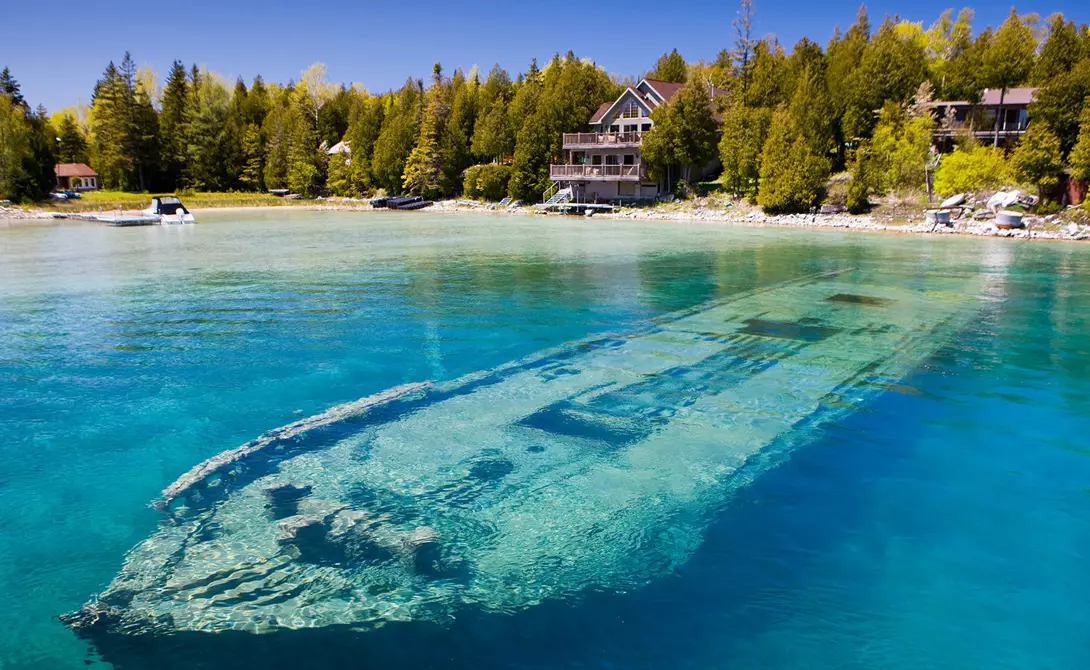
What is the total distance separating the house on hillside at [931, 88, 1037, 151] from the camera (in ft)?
147

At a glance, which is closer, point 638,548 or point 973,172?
point 638,548

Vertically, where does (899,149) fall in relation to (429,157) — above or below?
below

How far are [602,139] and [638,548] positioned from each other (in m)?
53.3

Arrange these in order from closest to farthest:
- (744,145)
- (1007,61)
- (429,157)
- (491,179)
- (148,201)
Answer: (1007,61), (744,145), (491,179), (148,201), (429,157)

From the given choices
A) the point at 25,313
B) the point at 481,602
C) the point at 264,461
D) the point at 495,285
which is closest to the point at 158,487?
the point at 264,461

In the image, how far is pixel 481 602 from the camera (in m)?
5.43

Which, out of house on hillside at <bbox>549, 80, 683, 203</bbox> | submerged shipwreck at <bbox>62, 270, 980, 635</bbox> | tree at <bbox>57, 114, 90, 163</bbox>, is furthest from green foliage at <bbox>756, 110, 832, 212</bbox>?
A: tree at <bbox>57, 114, 90, 163</bbox>

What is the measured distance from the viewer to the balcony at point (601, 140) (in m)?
55.2

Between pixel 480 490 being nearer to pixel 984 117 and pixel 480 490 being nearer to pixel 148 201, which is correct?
pixel 984 117

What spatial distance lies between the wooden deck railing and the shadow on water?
2002 inches

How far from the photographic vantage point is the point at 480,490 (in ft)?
23.6

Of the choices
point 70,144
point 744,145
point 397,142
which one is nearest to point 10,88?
point 70,144

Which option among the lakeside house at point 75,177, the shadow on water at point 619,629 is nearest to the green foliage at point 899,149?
the shadow on water at point 619,629

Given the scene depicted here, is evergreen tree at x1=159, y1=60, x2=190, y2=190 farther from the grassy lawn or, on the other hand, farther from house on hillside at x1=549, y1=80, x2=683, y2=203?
house on hillside at x1=549, y1=80, x2=683, y2=203
